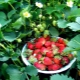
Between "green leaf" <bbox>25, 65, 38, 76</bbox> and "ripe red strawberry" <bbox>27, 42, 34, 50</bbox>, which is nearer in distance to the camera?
"green leaf" <bbox>25, 65, 38, 76</bbox>

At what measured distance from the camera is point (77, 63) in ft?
3.47

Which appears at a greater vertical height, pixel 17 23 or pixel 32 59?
pixel 17 23

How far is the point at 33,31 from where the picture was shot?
1.21 m

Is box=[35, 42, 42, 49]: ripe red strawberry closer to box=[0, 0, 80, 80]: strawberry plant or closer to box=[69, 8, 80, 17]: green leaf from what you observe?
box=[0, 0, 80, 80]: strawberry plant

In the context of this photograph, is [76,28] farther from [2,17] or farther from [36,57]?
[2,17]

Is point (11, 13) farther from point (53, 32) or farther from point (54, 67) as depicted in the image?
point (54, 67)

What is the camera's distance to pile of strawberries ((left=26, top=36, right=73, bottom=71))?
1.10 meters

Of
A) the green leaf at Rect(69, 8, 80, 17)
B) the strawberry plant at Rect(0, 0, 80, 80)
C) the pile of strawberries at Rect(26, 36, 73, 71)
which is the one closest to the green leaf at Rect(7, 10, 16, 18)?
the strawberry plant at Rect(0, 0, 80, 80)

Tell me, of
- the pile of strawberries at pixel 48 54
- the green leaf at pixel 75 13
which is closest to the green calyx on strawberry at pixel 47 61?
the pile of strawberries at pixel 48 54

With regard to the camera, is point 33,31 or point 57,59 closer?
point 57,59

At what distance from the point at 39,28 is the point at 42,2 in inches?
6.2

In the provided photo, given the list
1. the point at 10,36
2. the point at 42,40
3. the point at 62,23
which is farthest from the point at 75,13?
the point at 10,36

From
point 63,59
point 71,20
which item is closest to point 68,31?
point 71,20

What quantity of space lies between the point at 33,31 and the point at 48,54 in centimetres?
15
